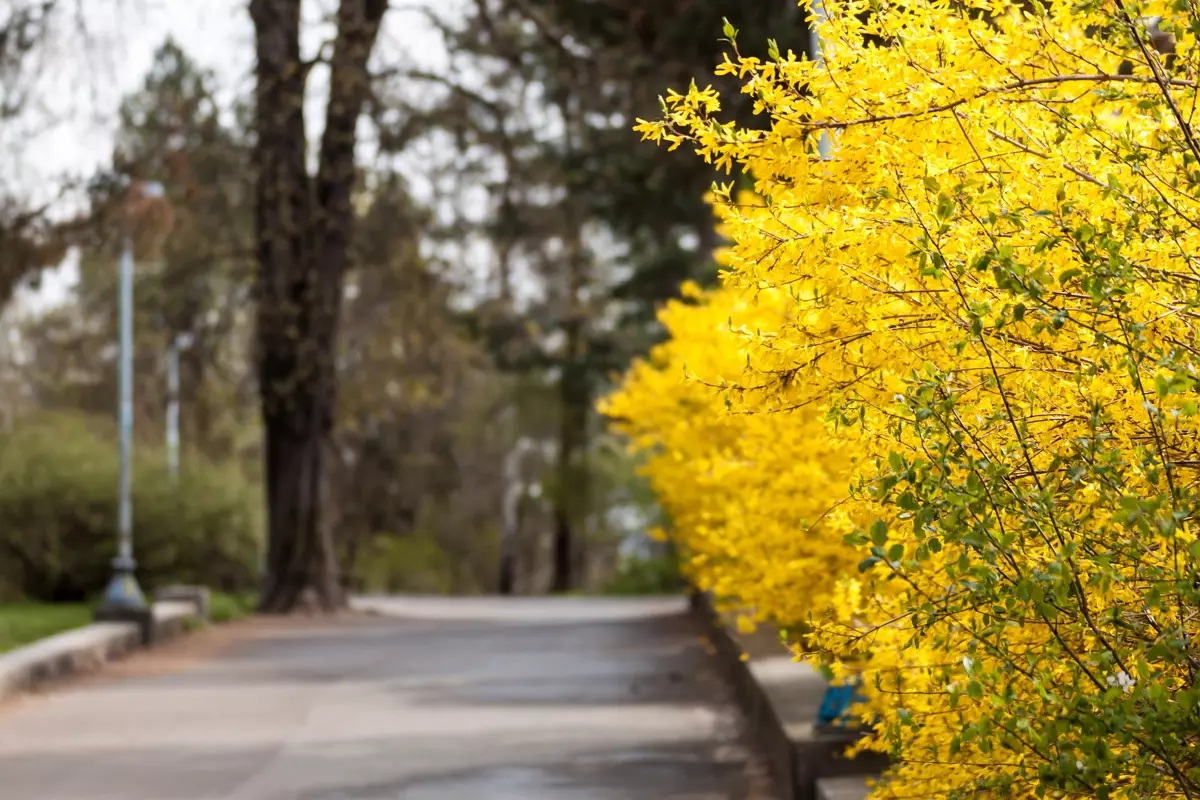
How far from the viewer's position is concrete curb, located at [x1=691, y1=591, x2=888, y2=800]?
9.68 m

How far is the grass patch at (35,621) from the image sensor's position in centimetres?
2230

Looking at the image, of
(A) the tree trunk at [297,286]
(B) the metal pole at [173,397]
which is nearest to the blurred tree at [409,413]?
(A) the tree trunk at [297,286]

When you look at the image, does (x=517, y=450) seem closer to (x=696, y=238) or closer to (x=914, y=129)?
(x=696, y=238)

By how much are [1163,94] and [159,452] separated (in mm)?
32749

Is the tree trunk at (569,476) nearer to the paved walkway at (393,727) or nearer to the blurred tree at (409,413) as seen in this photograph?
the blurred tree at (409,413)

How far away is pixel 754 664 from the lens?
14047 millimetres

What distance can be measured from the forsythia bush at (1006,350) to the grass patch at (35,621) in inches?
624

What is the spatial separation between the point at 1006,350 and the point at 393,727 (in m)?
8.83

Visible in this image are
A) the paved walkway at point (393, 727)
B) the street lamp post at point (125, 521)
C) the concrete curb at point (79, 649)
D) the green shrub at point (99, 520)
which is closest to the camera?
the paved walkway at point (393, 727)

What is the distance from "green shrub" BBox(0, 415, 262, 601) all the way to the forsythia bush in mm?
26467

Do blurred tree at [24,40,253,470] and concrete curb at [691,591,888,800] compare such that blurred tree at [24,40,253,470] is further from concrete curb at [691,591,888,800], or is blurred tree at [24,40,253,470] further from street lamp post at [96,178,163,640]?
concrete curb at [691,591,888,800]

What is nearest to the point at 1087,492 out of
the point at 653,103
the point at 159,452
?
the point at 653,103

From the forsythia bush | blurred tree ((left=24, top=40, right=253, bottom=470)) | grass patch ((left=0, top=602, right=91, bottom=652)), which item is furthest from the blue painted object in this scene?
blurred tree ((left=24, top=40, right=253, bottom=470))

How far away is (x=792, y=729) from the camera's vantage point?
10.4 metres
